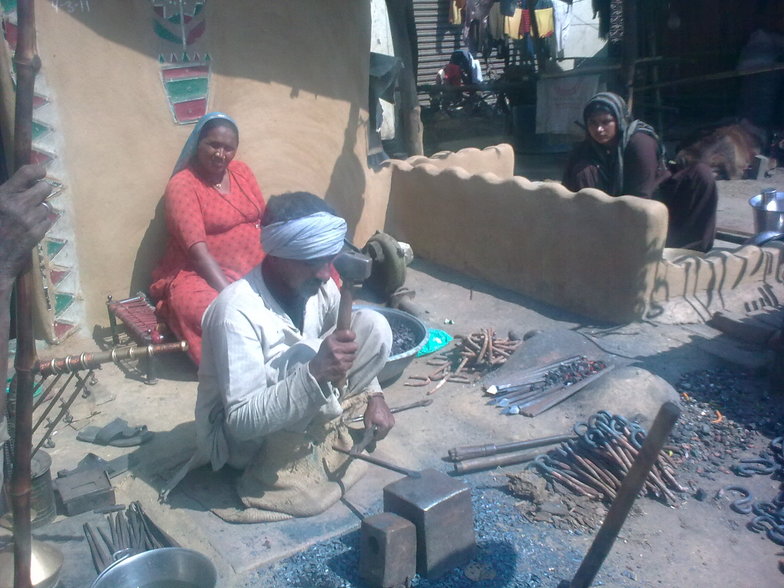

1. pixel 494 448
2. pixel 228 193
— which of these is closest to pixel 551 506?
pixel 494 448

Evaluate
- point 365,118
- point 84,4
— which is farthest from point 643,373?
point 84,4

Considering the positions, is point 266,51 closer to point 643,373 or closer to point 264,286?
point 264,286

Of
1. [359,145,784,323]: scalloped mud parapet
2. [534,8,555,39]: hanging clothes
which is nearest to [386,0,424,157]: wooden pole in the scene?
[359,145,784,323]: scalloped mud parapet

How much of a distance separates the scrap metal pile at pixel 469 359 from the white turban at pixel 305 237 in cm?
192

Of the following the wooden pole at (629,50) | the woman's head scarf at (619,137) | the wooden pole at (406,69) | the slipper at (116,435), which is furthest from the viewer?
the wooden pole at (629,50)

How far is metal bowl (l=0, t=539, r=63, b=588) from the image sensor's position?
8.64 feet

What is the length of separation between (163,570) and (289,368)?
0.92m

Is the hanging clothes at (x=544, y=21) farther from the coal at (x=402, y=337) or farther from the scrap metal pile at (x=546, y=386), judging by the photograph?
the scrap metal pile at (x=546, y=386)

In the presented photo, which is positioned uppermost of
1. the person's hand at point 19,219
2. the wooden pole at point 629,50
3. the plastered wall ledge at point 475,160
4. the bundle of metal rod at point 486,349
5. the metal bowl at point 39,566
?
the wooden pole at point 629,50

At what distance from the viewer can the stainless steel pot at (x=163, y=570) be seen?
2.74m

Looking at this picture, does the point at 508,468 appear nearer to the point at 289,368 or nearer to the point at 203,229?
the point at 289,368

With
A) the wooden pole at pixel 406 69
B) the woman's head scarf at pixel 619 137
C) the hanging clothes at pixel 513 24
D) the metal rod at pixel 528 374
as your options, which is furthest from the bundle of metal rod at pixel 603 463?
the hanging clothes at pixel 513 24

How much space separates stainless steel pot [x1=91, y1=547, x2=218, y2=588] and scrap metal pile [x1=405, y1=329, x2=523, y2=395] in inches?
83.9

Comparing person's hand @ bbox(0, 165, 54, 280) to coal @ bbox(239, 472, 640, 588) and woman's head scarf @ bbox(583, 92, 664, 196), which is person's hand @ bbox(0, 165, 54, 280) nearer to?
coal @ bbox(239, 472, 640, 588)
